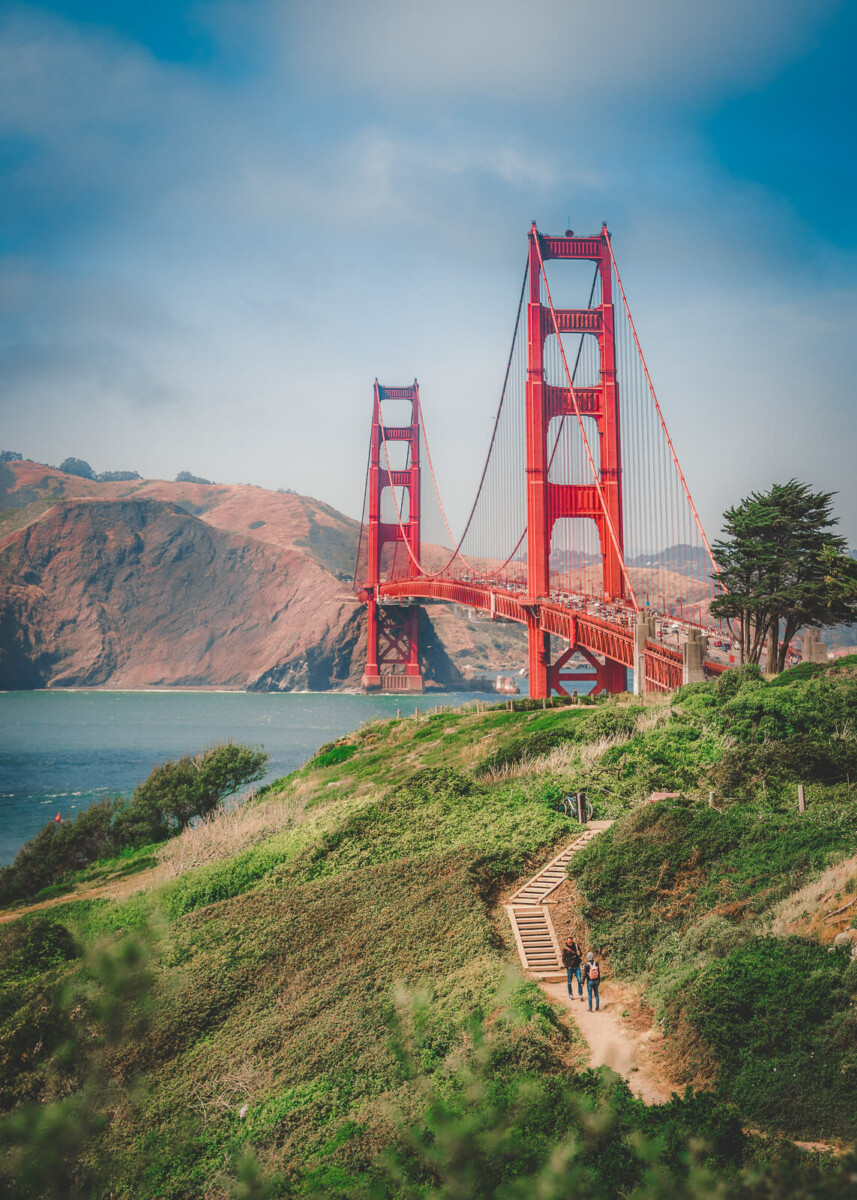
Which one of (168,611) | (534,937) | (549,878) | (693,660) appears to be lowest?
(534,937)

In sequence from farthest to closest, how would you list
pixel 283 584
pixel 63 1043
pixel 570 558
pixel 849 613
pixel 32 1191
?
1. pixel 283 584
2. pixel 570 558
3. pixel 849 613
4. pixel 63 1043
5. pixel 32 1191

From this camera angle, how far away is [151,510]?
487ft

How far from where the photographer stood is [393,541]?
289ft

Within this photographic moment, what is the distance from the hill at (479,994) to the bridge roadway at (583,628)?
15.5ft

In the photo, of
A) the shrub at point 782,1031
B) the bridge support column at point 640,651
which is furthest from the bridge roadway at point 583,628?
the shrub at point 782,1031

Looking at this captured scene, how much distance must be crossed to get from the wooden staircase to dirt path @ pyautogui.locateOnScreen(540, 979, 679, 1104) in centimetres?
48

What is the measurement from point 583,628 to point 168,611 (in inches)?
4489

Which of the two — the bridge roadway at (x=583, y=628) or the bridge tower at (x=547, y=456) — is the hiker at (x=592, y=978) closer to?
the bridge roadway at (x=583, y=628)

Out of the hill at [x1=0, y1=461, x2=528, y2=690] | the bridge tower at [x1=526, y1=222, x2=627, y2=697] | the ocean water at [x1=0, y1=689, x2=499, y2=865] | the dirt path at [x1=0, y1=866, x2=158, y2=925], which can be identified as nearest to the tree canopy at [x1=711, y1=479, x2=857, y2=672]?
the bridge tower at [x1=526, y1=222, x2=627, y2=697]

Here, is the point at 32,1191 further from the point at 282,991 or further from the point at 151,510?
the point at 151,510

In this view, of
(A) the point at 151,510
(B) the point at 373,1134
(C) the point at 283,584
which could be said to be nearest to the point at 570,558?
(B) the point at 373,1134

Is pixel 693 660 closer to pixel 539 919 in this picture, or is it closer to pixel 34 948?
pixel 539 919

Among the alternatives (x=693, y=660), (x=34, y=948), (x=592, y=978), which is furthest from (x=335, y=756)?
(x=592, y=978)

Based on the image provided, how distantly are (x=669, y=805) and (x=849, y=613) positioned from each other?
36.8 feet
